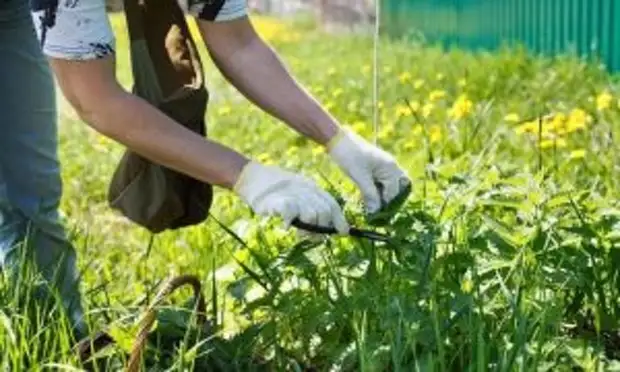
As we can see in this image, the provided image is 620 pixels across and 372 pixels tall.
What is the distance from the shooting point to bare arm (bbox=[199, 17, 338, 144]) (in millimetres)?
2699

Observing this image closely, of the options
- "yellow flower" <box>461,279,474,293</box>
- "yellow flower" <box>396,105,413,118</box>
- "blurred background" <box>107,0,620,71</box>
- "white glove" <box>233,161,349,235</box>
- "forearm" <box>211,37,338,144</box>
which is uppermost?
"forearm" <box>211,37,338,144</box>

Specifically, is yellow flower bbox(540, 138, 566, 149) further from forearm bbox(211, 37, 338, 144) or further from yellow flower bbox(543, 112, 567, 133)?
forearm bbox(211, 37, 338, 144)

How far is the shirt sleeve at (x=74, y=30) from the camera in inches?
92.7

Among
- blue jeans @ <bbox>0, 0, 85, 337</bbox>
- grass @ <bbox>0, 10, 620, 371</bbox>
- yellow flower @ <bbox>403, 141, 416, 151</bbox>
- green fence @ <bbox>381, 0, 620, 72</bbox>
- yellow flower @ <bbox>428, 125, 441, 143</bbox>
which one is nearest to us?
grass @ <bbox>0, 10, 620, 371</bbox>

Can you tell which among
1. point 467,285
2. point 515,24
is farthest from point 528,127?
point 515,24

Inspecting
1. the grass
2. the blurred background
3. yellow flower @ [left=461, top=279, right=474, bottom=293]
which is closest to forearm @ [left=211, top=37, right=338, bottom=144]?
the grass

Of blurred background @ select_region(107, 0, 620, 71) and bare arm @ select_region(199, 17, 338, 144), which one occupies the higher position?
bare arm @ select_region(199, 17, 338, 144)

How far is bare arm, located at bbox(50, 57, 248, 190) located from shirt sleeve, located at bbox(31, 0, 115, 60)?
0.02 metres

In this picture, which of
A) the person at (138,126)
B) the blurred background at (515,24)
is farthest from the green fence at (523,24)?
the person at (138,126)

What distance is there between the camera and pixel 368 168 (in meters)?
2.69

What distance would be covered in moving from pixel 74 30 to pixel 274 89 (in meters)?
0.49

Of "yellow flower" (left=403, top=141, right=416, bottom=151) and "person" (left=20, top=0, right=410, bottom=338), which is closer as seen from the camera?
"person" (left=20, top=0, right=410, bottom=338)

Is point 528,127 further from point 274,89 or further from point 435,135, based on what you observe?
point 274,89

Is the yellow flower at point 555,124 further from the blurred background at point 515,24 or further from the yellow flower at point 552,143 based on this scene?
the blurred background at point 515,24
